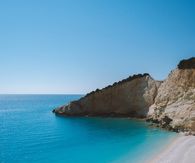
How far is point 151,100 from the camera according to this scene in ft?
211

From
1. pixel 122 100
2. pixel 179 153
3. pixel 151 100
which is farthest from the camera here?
pixel 122 100

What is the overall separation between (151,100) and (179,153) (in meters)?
35.6

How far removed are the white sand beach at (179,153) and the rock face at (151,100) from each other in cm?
728

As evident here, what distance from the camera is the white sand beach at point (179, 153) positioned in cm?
2655

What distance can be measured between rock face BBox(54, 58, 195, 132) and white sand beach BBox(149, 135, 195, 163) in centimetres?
728

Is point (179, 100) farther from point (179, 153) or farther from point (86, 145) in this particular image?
point (179, 153)

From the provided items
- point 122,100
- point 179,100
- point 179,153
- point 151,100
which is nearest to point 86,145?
Answer: point 179,153

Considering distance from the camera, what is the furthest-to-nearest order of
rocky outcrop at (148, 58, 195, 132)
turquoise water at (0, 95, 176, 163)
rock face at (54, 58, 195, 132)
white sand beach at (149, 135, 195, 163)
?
1. rock face at (54, 58, 195, 132)
2. rocky outcrop at (148, 58, 195, 132)
3. turquoise water at (0, 95, 176, 163)
4. white sand beach at (149, 135, 195, 163)

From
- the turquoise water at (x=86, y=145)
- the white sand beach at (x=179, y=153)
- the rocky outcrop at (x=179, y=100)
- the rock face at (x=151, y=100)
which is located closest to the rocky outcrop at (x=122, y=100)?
the rock face at (x=151, y=100)

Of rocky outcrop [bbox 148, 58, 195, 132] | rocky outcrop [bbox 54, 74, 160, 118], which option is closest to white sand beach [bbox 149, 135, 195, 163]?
rocky outcrop [bbox 148, 58, 195, 132]

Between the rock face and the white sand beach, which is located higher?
the rock face

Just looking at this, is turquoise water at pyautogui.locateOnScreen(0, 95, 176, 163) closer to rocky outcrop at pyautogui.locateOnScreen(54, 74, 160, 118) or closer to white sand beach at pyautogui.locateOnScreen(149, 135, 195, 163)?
white sand beach at pyautogui.locateOnScreen(149, 135, 195, 163)

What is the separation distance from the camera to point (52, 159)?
1157 inches

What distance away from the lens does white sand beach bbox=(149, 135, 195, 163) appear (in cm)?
2655
